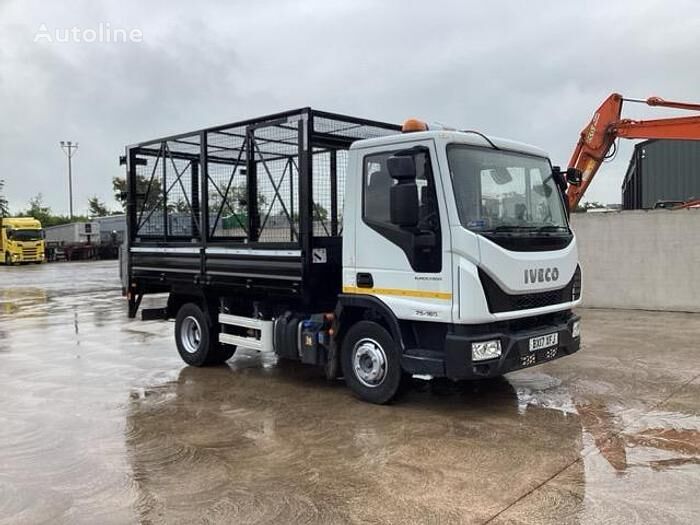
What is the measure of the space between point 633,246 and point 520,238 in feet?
29.1

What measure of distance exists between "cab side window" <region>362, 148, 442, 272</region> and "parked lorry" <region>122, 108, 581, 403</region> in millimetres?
12

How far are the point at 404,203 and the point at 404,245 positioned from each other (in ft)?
1.48

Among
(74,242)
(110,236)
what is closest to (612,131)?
(110,236)

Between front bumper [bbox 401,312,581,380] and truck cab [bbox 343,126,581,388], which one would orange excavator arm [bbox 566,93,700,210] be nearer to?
truck cab [bbox 343,126,581,388]

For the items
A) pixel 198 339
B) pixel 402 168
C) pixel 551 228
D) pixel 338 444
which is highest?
pixel 402 168

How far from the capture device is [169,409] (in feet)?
20.5

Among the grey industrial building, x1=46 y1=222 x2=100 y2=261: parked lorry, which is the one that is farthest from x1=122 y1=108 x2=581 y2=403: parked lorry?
x1=46 y1=222 x2=100 y2=261: parked lorry

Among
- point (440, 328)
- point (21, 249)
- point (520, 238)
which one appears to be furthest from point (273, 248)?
point (21, 249)

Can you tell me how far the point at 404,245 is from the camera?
570 centimetres

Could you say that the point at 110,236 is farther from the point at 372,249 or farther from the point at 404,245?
the point at 404,245

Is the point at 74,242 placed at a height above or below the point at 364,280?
above

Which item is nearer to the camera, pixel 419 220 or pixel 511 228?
pixel 419 220

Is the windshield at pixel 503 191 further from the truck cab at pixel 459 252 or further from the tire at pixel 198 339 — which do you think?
the tire at pixel 198 339

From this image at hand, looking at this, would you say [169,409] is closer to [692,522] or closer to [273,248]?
[273,248]
